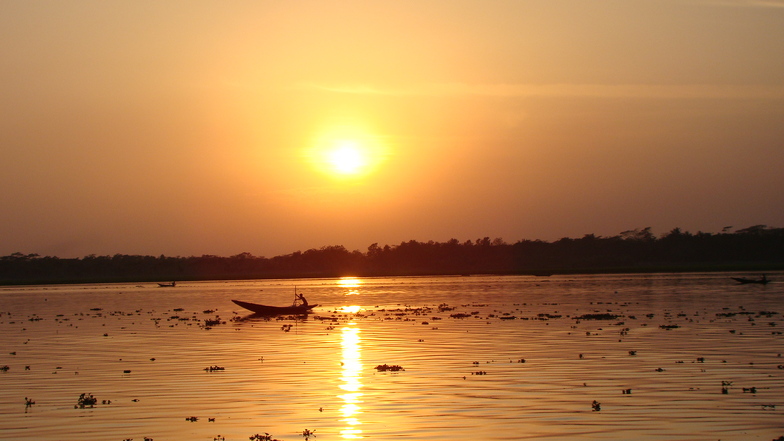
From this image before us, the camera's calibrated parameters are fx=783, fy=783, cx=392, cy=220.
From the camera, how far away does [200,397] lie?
23516 millimetres

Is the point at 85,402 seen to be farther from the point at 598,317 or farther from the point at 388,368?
the point at 598,317

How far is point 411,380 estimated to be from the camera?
84.5 ft

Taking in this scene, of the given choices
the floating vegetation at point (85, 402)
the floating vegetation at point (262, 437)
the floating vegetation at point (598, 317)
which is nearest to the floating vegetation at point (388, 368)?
the floating vegetation at point (85, 402)

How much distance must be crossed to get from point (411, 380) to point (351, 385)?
2.07 meters

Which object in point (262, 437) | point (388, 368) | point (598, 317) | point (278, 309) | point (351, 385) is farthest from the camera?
point (278, 309)

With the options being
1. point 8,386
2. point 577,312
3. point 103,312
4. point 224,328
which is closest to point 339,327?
point 224,328

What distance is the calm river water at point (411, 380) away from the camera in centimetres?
1869

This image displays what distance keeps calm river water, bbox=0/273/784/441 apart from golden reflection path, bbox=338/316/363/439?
3.0 inches

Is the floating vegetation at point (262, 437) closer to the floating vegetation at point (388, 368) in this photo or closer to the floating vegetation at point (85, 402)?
the floating vegetation at point (85, 402)

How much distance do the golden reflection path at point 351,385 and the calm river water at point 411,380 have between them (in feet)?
0.25

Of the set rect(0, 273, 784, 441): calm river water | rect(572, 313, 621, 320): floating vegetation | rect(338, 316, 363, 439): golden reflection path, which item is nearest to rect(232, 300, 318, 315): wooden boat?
rect(0, 273, 784, 441): calm river water

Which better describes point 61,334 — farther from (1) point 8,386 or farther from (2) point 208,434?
(2) point 208,434

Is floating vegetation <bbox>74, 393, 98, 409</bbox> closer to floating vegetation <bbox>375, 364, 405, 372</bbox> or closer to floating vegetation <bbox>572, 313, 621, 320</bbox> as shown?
floating vegetation <bbox>375, 364, 405, 372</bbox>

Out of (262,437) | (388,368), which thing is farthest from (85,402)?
(388,368)
